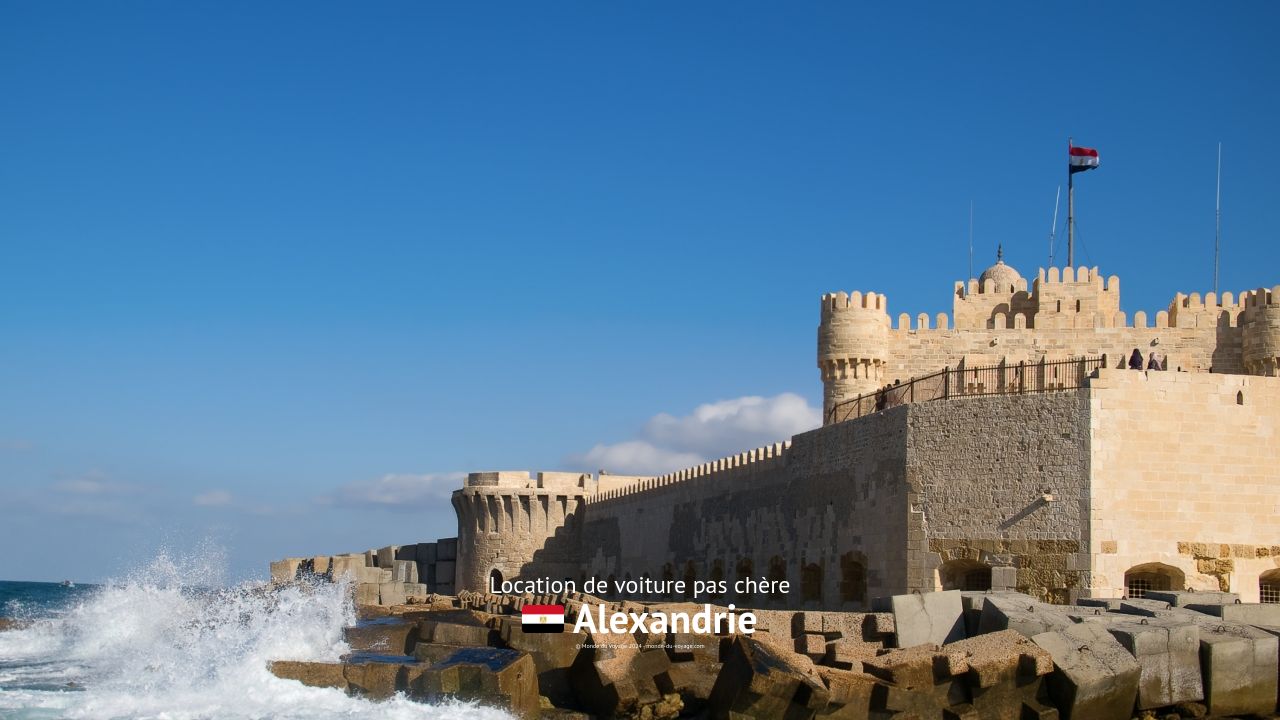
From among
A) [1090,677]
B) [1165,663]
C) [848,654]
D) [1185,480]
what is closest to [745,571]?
[1185,480]

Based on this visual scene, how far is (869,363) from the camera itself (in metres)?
27.9

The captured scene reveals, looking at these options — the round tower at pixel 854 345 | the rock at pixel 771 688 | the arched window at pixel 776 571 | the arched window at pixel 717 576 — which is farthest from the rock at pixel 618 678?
the round tower at pixel 854 345

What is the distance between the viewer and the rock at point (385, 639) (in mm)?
19219

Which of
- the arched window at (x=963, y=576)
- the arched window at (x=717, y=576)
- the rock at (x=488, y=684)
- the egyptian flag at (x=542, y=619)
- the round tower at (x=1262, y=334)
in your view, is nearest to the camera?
the rock at (x=488, y=684)

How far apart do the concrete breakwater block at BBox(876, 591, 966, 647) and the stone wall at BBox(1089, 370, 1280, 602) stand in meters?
3.15

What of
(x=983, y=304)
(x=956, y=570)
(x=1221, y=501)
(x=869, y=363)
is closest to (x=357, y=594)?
(x=869, y=363)

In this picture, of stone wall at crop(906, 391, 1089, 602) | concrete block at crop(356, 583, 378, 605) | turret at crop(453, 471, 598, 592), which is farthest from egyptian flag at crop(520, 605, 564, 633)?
turret at crop(453, 471, 598, 592)

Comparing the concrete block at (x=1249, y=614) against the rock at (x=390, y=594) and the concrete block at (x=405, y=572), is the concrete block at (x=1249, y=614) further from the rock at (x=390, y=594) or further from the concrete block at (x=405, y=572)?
the concrete block at (x=405, y=572)

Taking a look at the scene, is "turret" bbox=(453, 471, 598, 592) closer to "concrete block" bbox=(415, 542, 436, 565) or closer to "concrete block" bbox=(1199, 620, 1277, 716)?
"concrete block" bbox=(415, 542, 436, 565)

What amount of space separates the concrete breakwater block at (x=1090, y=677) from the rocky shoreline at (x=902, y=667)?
0.05ft

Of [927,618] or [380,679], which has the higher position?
[927,618]

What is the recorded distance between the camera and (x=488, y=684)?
565 inches

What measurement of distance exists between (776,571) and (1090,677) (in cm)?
1157

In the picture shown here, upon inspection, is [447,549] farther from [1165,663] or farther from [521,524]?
[1165,663]
